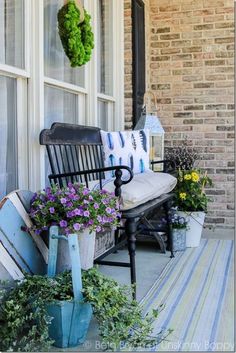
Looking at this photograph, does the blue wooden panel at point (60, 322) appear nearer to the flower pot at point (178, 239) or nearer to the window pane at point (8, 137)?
the window pane at point (8, 137)

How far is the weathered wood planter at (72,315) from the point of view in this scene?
174 cm

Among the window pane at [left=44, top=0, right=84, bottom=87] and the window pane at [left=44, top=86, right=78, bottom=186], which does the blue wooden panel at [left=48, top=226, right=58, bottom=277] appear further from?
the window pane at [left=44, top=0, right=84, bottom=87]

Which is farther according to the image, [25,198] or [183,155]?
[183,155]

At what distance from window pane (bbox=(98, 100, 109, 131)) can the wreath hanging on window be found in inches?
38.1

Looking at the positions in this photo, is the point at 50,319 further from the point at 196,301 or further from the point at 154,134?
the point at 154,134

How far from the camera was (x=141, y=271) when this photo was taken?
2994mm

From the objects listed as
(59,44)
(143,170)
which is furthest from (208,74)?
(59,44)

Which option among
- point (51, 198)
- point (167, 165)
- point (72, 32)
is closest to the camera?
point (51, 198)

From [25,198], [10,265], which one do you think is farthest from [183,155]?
[10,265]

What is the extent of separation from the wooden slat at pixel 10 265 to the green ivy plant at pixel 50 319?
2.2 inches

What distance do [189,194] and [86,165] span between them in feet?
3.60

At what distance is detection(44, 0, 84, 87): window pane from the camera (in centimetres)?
271

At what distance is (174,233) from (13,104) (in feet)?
6.02

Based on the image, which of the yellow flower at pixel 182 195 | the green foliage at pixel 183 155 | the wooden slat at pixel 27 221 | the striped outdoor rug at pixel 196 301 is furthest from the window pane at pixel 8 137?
the green foliage at pixel 183 155
